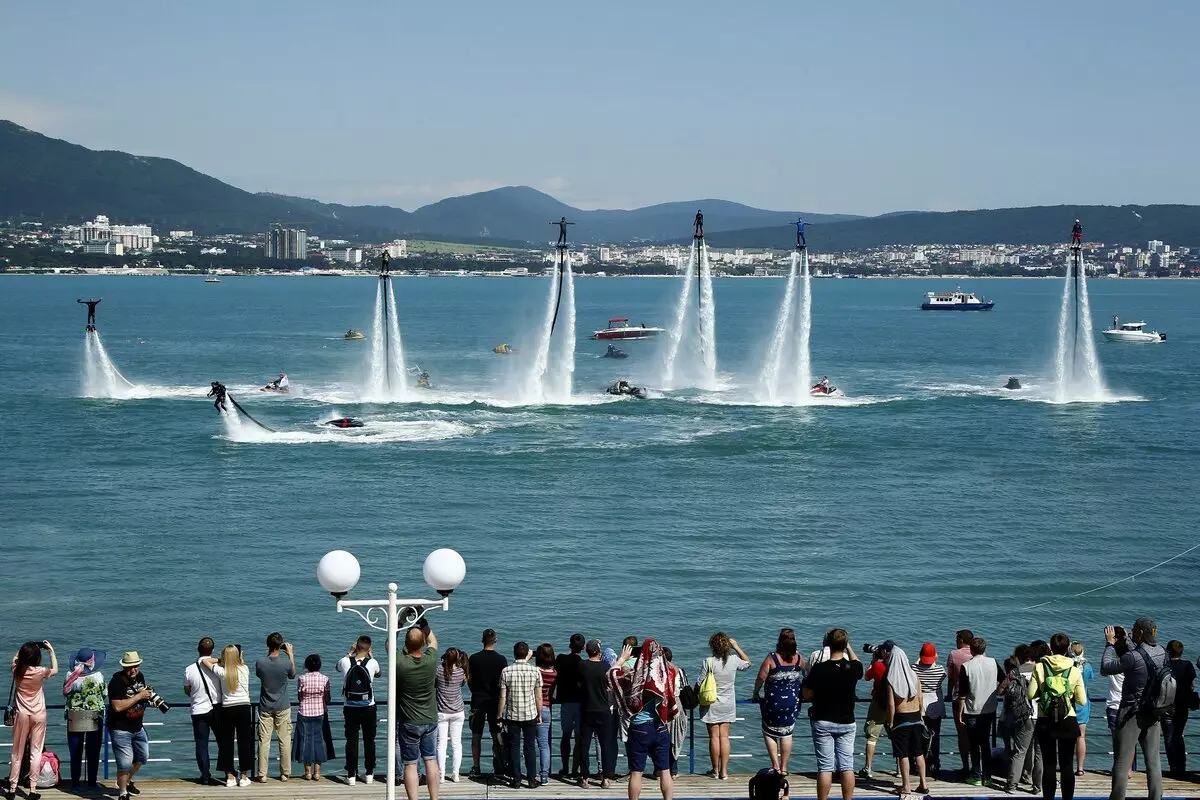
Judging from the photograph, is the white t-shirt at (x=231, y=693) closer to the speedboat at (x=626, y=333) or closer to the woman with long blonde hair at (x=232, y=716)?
the woman with long blonde hair at (x=232, y=716)

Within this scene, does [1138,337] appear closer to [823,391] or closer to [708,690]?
[823,391]

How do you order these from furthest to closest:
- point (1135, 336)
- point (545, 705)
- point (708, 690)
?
point (1135, 336), point (708, 690), point (545, 705)

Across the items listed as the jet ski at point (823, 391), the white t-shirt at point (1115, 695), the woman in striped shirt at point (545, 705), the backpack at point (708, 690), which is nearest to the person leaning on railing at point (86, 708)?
the woman in striped shirt at point (545, 705)

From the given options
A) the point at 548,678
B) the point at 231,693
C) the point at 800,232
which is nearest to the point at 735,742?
the point at 548,678

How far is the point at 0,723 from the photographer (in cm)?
2284

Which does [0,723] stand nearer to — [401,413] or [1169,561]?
[1169,561]

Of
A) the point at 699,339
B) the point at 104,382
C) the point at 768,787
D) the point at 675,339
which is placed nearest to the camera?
the point at 768,787

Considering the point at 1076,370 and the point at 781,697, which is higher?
the point at 781,697

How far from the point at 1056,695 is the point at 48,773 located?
1025 centimetres

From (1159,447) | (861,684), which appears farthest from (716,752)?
(1159,447)

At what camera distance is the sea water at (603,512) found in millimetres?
34406

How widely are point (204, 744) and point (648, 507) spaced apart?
3435 cm

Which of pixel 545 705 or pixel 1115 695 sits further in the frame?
pixel 1115 695

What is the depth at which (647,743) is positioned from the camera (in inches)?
579
